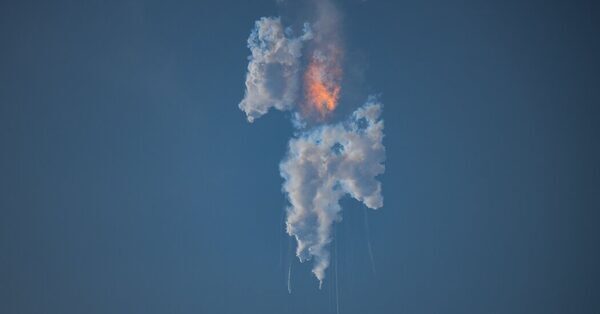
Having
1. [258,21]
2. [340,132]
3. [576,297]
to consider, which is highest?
[258,21]

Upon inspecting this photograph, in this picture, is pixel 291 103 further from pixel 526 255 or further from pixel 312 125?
pixel 526 255

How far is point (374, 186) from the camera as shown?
80.6 feet

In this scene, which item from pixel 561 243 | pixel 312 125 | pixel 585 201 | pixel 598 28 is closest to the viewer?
pixel 312 125

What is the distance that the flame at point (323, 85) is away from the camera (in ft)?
68.6

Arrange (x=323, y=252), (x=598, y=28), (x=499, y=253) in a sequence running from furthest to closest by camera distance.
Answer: (x=598, y=28) → (x=499, y=253) → (x=323, y=252)

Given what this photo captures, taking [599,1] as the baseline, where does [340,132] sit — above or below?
below

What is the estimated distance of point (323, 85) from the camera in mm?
20969

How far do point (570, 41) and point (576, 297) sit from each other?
34109mm

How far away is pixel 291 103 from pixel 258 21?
26.8ft

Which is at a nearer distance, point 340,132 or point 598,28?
point 340,132

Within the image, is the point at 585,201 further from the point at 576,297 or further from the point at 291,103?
the point at 291,103

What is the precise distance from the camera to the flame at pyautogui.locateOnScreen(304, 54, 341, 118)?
68.6 ft

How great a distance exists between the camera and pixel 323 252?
24141mm

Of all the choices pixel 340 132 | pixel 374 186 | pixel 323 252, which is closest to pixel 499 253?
pixel 374 186
